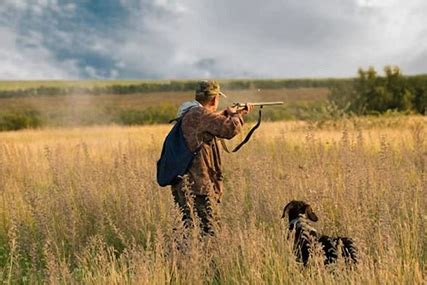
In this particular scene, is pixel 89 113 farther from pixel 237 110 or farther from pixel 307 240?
pixel 307 240

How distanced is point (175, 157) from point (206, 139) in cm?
33

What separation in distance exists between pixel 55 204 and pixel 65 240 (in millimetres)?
719

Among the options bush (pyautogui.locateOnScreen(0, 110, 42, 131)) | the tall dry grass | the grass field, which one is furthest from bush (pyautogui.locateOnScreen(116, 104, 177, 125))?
the tall dry grass

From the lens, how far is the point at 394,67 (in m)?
35.6

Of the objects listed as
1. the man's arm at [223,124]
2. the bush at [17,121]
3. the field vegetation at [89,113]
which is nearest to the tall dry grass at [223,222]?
the man's arm at [223,124]

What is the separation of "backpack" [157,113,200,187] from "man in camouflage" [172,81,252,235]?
0.05 meters

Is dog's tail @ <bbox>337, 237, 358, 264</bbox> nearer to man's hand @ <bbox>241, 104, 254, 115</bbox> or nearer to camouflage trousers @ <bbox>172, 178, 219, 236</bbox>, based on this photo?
camouflage trousers @ <bbox>172, 178, 219, 236</bbox>

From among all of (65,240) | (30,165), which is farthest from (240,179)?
(30,165)

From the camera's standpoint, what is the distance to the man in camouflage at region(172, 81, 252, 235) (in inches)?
231

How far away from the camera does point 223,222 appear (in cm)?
604

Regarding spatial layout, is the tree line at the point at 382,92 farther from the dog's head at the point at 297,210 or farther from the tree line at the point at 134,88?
the tree line at the point at 134,88

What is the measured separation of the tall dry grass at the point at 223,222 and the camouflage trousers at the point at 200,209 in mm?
167

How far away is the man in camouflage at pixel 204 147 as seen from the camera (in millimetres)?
5855


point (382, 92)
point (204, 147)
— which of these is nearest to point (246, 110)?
point (204, 147)
